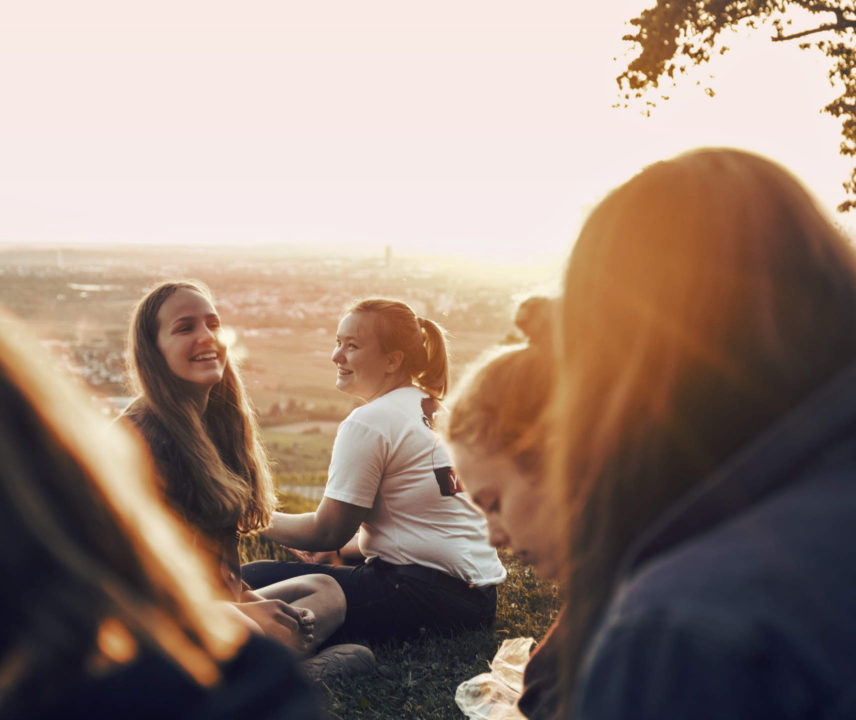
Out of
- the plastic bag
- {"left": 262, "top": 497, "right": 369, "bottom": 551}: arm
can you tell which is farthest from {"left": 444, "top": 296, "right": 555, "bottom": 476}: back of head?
{"left": 262, "top": 497, "right": 369, "bottom": 551}: arm

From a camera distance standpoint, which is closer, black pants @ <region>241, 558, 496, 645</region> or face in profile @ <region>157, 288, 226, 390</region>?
face in profile @ <region>157, 288, 226, 390</region>

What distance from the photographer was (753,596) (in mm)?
678

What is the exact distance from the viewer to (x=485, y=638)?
12.9 ft

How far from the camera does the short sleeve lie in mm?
3795

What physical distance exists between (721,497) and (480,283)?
Result: 56.7ft

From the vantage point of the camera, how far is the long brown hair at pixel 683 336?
35.4 inches

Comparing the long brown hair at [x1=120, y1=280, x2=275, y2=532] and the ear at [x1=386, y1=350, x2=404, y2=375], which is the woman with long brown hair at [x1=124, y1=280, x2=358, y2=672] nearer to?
the long brown hair at [x1=120, y1=280, x2=275, y2=532]

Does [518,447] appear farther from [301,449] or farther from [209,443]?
[301,449]

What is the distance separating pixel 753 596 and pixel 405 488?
326 centimetres

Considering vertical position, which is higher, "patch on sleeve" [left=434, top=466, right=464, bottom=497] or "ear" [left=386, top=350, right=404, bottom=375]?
"ear" [left=386, top=350, right=404, bottom=375]

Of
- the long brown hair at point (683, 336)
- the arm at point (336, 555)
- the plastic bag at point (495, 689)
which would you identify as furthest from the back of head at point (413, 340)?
the long brown hair at point (683, 336)

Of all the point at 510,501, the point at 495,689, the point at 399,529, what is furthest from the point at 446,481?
the point at 510,501

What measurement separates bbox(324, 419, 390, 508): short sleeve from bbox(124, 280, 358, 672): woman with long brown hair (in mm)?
380

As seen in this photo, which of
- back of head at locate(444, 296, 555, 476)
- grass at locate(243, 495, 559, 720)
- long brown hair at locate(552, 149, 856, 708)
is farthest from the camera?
grass at locate(243, 495, 559, 720)
